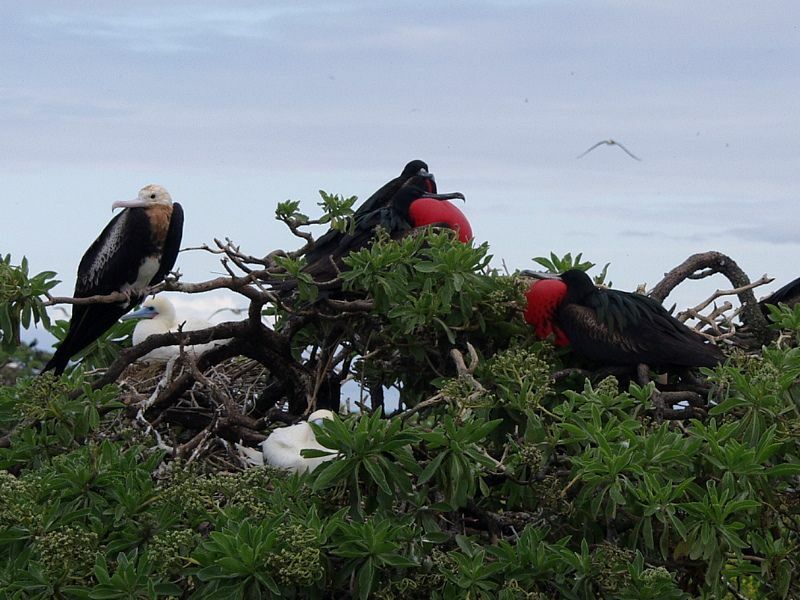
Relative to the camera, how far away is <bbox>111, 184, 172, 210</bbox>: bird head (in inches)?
217

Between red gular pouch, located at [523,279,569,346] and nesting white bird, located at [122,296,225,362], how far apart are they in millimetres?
1287

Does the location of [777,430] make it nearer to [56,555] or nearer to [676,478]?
[676,478]

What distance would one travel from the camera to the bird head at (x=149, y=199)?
552 centimetres

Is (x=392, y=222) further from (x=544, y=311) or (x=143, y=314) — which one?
(x=143, y=314)

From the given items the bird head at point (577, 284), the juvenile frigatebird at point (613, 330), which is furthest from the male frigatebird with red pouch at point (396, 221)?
the juvenile frigatebird at point (613, 330)

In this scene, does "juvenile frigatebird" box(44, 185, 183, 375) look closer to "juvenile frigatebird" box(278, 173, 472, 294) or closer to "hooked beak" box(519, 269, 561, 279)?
"juvenile frigatebird" box(278, 173, 472, 294)

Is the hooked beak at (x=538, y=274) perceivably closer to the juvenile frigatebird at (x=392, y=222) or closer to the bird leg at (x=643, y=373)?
the juvenile frigatebird at (x=392, y=222)

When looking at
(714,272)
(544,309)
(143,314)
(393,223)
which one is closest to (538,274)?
(544,309)

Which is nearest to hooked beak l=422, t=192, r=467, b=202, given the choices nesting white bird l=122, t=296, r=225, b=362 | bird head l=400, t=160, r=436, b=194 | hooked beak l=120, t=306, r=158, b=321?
bird head l=400, t=160, r=436, b=194

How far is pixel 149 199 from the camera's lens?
18.4 feet

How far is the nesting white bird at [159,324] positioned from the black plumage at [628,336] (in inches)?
56.2

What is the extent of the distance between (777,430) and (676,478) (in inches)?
16.6

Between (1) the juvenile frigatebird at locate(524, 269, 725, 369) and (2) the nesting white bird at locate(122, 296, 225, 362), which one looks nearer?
(1) the juvenile frigatebird at locate(524, 269, 725, 369)

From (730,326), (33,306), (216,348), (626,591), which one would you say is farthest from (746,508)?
(33,306)
